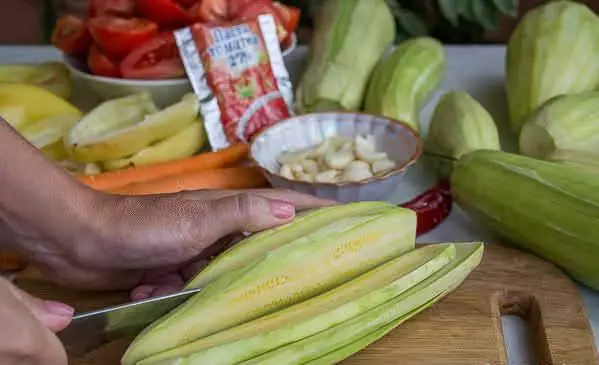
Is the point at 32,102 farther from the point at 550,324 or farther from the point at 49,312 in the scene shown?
the point at 550,324

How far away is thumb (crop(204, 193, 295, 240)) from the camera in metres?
0.99

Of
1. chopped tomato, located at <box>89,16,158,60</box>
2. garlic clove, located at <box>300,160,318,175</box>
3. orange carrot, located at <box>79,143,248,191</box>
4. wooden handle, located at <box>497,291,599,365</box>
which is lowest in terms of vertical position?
wooden handle, located at <box>497,291,599,365</box>

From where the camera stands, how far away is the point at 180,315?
0.87 m

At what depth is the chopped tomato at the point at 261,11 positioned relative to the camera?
149 centimetres

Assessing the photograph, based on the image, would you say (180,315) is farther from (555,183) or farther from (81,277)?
(555,183)

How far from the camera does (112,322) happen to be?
3.00ft

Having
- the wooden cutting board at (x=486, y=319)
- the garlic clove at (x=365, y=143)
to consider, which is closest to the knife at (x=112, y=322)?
the wooden cutting board at (x=486, y=319)

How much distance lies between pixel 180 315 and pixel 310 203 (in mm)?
268

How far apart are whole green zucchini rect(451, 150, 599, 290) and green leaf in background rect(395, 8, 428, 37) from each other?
1100 millimetres

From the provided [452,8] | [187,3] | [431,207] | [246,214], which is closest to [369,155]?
[431,207]

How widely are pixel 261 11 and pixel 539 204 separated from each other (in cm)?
63

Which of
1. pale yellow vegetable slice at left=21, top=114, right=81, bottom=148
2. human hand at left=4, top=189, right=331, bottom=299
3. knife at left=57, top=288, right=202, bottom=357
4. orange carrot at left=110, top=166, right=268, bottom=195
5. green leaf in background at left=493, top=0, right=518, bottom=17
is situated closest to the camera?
knife at left=57, top=288, right=202, bottom=357

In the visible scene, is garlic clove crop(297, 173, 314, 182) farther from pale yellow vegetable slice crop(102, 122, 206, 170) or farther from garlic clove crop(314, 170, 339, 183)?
pale yellow vegetable slice crop(102, 122, 206, 170)

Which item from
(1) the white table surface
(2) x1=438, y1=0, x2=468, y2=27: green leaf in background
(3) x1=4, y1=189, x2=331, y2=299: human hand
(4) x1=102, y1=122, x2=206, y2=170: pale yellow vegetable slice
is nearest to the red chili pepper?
(1) the white table surface
